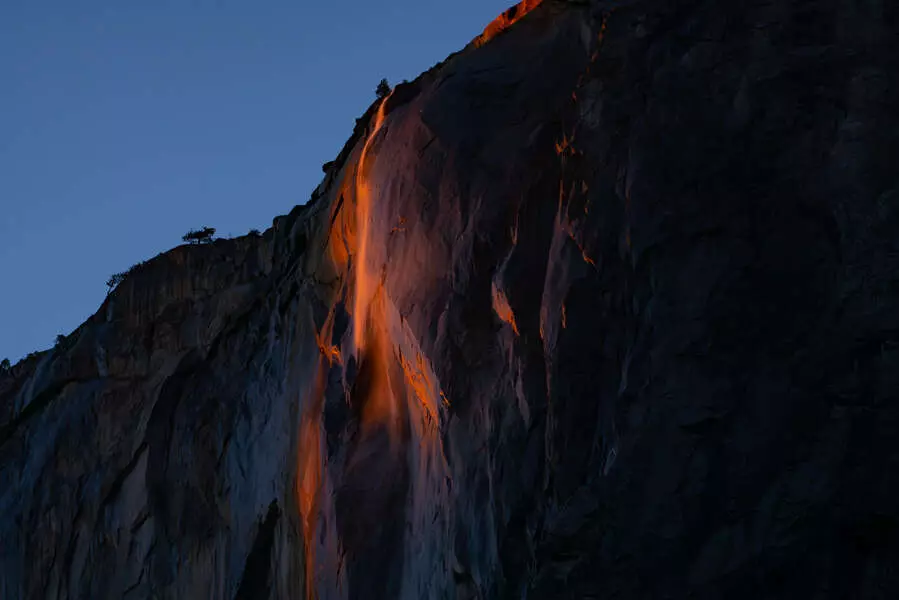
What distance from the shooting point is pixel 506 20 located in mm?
10594

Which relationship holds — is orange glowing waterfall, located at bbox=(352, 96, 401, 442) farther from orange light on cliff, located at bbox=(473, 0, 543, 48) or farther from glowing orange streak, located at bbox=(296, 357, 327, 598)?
orange light on cliff, located at bbox=(473, 0, 543, 48)

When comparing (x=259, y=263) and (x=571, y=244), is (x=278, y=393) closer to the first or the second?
(x=259, y=263)

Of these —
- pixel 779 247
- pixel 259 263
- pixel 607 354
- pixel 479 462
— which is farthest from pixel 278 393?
pixel 779 247

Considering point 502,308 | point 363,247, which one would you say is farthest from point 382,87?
point 502,308

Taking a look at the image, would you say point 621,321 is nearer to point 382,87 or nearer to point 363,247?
point 363,247

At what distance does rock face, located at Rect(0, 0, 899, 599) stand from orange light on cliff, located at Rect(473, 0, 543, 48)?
6 cm

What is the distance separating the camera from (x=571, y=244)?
27.3ft

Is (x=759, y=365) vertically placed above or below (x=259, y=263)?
below

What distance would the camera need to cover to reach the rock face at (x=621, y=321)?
7.18 meters

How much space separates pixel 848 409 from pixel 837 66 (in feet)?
7.55

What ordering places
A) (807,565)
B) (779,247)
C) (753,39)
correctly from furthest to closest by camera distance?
(753,39) < (779,247) < (807,565)

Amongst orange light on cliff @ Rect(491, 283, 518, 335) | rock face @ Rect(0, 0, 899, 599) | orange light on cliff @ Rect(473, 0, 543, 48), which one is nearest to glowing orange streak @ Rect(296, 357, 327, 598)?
rock face @ Rect(0, 0, 899, 599)

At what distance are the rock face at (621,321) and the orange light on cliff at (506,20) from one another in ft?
0.20

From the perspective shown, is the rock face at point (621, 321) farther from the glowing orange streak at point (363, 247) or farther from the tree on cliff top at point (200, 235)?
the tree on cliff top at point (200, 235)
